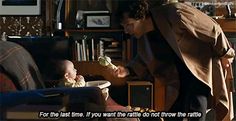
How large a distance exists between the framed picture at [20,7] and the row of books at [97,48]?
247mm

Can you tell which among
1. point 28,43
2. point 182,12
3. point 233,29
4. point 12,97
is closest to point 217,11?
point 233,29

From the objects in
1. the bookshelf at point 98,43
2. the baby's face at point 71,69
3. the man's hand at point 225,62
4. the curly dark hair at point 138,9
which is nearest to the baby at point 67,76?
the baby's face at point 71,69

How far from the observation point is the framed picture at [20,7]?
54.8 inches

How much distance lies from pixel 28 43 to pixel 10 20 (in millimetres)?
384

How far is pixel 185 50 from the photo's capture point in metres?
1.08

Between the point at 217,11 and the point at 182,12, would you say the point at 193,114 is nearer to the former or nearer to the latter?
the point at 182,12

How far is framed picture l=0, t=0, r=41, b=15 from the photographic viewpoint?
1.39m

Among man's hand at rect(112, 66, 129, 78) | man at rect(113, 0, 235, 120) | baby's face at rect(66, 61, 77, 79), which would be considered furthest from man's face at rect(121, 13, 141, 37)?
baby's face at rect(66, 61, 77, 79)

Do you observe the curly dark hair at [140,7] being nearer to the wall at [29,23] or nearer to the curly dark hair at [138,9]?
the curly dark hair at [138,9]

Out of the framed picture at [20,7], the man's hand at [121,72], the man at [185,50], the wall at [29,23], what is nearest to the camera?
the man at [185,50]

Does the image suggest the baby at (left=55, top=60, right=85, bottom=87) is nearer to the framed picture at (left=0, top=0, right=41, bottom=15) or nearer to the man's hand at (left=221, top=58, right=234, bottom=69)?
the framed picture at (left=0, top=0, right=41, bottom=15)

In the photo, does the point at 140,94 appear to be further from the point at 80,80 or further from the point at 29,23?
the point at 29,23

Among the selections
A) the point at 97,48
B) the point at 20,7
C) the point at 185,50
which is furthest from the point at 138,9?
the point at 20,7

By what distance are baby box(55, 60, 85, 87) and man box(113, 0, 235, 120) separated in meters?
0.24
